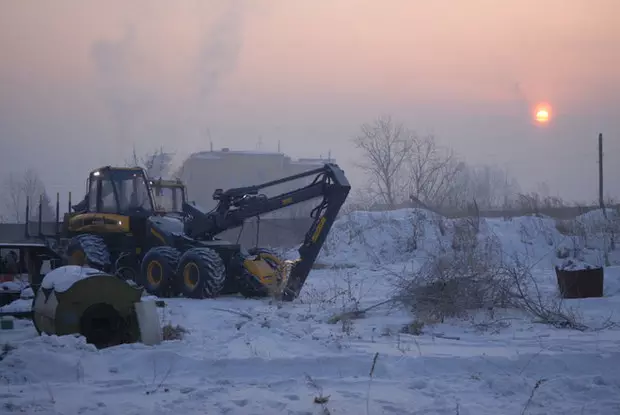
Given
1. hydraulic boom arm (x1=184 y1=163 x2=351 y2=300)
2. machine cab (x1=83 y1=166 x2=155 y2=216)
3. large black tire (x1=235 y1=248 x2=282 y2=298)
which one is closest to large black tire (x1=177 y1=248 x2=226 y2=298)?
large black tire (x1=235 y1=248 x2=282 y2=298)

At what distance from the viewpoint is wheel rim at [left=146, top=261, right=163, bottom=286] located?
47.3 ft

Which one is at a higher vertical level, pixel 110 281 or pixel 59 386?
pixel 110 281

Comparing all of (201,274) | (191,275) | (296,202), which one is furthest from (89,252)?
(296,202)

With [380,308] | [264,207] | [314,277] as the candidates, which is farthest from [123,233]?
[380,308]

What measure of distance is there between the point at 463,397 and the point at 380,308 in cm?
524

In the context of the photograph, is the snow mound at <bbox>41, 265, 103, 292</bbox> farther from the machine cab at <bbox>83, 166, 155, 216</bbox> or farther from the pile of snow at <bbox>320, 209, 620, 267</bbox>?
the pile of snow at <bbox>320, 209, 620, 267</bbox>

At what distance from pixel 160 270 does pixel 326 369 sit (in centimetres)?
806

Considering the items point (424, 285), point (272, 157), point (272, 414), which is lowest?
point (272, 414)

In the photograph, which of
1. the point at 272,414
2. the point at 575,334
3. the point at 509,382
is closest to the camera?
the point at 272,414

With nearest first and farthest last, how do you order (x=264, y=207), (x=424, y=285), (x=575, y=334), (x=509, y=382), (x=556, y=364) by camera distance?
(x=509, y=382), (x=556, y=364), (x=575, y=334), (x=424, y=285), (x=264, y=207)

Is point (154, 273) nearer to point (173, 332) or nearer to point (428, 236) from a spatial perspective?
point (173, 332)

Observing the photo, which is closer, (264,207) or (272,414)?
(272,414)

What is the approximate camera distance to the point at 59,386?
20.5 feet

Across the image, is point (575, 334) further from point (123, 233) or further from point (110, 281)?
point (123, 233)
